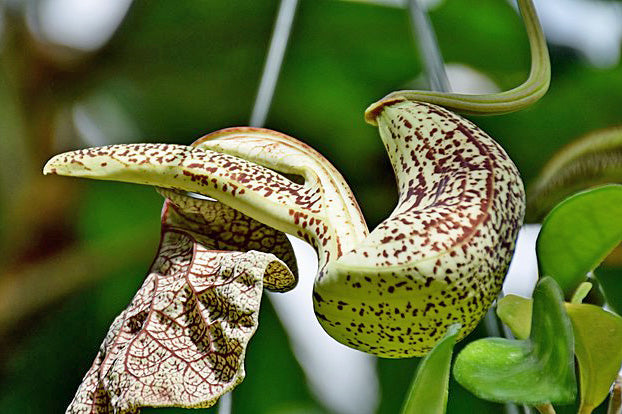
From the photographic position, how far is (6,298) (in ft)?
2.86

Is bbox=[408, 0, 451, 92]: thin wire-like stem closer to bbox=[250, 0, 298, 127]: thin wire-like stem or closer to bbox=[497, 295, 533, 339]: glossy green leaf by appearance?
bbox=[250, 0, 298, 127]: thin wire-like stem

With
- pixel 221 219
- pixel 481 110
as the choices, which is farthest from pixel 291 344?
pixel 481 110

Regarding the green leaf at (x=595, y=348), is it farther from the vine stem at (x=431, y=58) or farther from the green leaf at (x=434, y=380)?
the vine stem at (x=431, y=58)

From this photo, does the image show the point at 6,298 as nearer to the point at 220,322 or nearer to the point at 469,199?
the point at 220,322

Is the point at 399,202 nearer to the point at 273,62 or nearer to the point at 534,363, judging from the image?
the point at 534,363

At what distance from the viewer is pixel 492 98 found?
566mm

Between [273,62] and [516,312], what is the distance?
563mm

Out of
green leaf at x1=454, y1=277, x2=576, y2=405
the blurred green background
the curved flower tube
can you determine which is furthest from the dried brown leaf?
the blurred green background

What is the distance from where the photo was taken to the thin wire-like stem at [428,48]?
0.89 m

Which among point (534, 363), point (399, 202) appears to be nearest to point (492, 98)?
point (399, 202)

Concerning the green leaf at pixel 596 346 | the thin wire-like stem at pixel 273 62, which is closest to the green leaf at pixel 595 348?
the green leaf at pixel 596 346

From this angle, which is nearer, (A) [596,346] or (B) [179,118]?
(A) [596,346]

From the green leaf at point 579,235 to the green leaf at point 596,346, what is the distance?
4cm

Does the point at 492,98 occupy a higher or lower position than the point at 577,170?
higher
